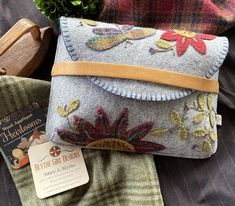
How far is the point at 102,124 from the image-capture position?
62cm

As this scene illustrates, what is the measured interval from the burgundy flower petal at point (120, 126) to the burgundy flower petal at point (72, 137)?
0.17ft

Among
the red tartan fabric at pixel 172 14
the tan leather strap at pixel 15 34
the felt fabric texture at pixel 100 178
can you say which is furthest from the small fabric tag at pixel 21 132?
the red tartan fabric at pixel 172 14

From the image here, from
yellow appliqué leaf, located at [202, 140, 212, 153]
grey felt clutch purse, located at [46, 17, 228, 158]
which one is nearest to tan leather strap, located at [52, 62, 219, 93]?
grey felt clutch purse, located at [46, 17, 228, 158]

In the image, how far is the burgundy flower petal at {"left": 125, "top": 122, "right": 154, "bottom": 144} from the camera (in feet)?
2.05

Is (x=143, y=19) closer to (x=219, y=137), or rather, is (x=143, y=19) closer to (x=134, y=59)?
(x=134, y=59)

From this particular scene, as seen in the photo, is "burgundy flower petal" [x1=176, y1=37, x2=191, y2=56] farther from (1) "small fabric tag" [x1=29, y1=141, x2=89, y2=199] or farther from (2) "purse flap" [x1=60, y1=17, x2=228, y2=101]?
(1) "small fabric tag" [x1=29, y1=141, x2=89, y2=199]

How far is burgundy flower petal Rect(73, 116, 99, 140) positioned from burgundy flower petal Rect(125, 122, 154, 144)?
0.06 meters

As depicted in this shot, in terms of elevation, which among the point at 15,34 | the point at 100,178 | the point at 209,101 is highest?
the point at 15,34

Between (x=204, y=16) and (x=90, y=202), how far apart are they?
0.40 meters

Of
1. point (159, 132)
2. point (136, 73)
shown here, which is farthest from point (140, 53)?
point (159, 132)

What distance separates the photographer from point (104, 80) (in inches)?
23.4

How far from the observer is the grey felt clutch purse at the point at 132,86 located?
597 mm

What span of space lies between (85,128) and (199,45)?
23 cm

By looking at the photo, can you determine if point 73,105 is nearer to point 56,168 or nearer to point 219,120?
point 56,168
